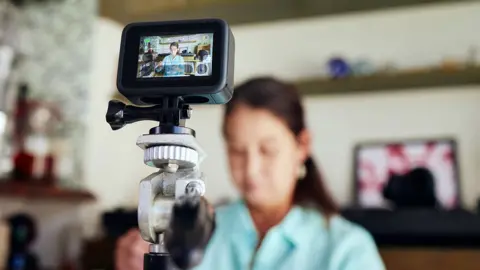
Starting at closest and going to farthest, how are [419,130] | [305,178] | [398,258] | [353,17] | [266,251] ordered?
[266,251], [305,178], [398,258], [419,130], [353,17]

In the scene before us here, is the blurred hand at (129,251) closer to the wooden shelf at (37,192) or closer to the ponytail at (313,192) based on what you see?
the ponytail at (313,192)

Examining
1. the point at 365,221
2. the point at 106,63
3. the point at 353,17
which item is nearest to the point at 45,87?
the point at 106,63

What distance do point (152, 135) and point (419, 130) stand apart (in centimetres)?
137

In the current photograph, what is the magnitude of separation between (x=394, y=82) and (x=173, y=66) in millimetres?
1292

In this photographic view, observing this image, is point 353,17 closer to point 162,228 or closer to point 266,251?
point 266,251

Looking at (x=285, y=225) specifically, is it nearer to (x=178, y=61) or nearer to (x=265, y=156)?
(x=265, y=156)

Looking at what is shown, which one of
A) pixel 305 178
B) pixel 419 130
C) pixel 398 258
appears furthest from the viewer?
pixel 419 130

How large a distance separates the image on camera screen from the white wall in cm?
114

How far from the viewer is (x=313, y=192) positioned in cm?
109

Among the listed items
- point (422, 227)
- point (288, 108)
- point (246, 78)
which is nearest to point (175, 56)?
point (288, 108)

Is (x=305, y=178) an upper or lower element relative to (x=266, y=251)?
upper

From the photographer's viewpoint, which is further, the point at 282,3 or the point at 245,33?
the point at 245,33

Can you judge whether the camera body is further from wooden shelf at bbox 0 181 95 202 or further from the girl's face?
wooden shelf at bbox 0 181 95 202

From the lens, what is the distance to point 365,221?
1.33 meters
